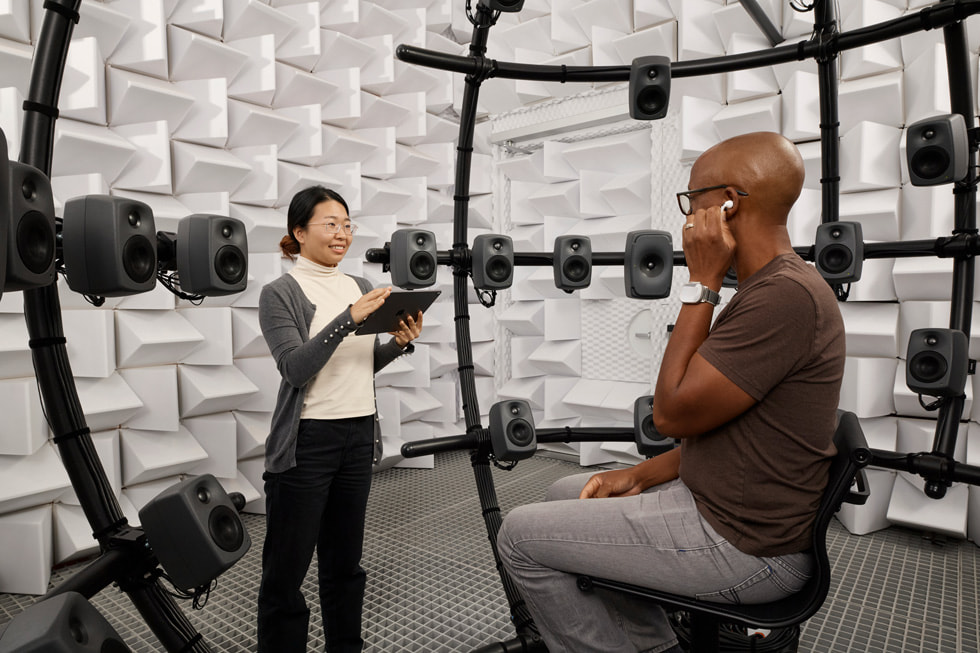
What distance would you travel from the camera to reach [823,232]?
8.93ft

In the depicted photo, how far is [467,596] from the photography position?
281 cm

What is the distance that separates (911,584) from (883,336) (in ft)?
4.46

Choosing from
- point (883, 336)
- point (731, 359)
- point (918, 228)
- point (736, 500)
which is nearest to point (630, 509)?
point (736, 500)

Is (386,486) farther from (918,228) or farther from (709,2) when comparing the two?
(709,2)

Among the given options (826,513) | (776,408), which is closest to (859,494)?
(826,513)

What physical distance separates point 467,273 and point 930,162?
203 cm

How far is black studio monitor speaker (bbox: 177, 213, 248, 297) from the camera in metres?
1.64

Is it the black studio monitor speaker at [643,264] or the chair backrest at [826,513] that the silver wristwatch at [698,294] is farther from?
the black studio monitor speaker at [643,264]

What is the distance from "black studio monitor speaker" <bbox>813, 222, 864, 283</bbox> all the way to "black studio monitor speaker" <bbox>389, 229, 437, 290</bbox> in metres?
1.77

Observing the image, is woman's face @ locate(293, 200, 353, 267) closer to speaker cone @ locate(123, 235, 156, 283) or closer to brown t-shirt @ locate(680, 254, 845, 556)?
speaker cone @ locate(123, 235, 156, 283)

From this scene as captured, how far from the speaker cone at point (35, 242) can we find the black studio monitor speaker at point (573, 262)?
2113 mm

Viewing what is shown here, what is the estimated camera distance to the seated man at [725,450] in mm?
1289

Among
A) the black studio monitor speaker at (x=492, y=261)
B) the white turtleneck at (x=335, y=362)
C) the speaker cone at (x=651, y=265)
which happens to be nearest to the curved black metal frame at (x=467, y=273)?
the black studio monitor speaker at (x=492, y=261)

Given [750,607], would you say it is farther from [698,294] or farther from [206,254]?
[206,254]
